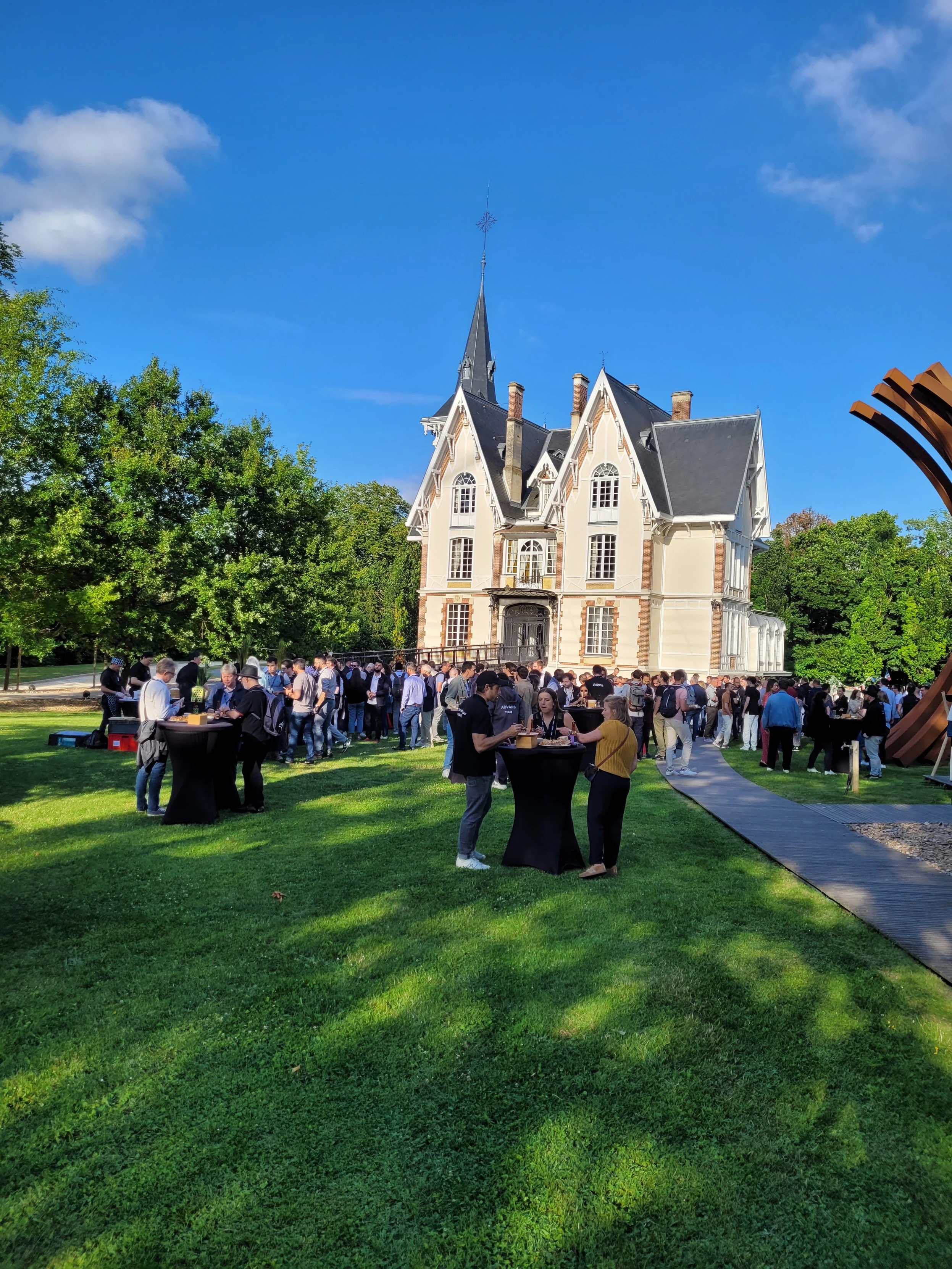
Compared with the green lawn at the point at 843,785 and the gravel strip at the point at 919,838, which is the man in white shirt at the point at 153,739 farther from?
the green lawn at the point at 843,785

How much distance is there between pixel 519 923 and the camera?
661 centimetres

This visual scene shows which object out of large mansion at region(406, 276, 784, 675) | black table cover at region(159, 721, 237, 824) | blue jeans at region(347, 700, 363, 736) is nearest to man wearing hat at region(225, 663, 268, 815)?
black table cover at region(159, 721, 237, 824)

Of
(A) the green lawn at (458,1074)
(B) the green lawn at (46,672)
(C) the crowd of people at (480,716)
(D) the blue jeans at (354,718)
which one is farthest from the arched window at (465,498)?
(A) the green lawn at (458,1074)

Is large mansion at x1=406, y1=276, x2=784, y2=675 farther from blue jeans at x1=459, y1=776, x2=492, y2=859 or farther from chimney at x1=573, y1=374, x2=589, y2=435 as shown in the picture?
blue jeans at x1=459, y1=776, x2=492, y2=859

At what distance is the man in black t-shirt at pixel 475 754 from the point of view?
7.80 meters

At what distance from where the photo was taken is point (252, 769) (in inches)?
420

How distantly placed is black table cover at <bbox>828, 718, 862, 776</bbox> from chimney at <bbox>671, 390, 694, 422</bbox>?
28.7m

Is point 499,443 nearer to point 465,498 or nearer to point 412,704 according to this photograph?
point 465,498

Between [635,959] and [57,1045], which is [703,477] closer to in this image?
[635,959]

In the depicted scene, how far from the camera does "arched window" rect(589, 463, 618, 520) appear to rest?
3738 cm

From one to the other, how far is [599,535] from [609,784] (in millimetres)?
30852

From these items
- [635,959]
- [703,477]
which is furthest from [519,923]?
[703,477]

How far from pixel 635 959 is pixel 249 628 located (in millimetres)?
23259

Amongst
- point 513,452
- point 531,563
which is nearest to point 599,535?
point 531,563
